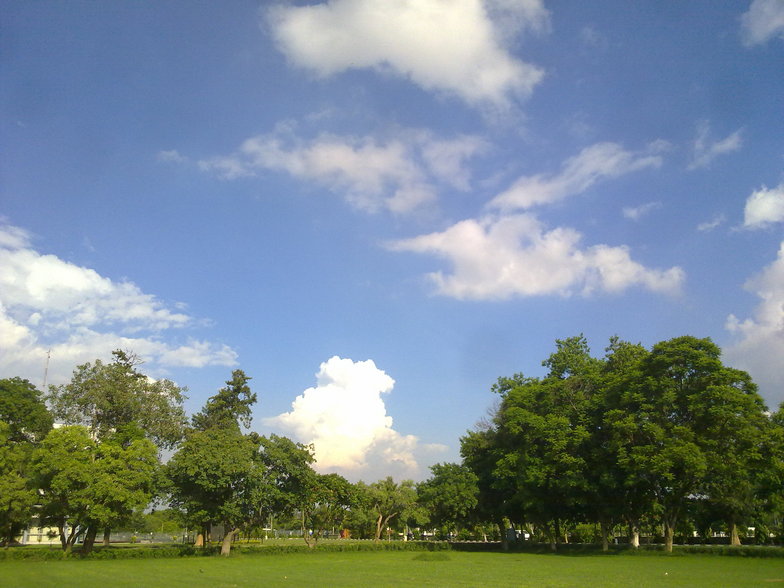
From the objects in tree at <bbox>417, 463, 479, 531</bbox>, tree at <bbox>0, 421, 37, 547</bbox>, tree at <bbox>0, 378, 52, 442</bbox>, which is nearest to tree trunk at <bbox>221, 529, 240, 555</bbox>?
tree at <bbox>0, 421, 37, 547</bbox>

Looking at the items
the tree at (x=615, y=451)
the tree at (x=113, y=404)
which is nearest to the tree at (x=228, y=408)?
the tree at (x=113, y=404)

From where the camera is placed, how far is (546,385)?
50156 mm

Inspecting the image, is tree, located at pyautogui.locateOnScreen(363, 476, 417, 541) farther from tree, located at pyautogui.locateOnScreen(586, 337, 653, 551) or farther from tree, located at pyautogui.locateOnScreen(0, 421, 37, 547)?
tree, located at pyautogui.locateOnScreen(0, 421, 37, 547)

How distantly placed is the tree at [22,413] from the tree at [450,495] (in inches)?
1546

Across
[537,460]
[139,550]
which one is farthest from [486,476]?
[139,550]

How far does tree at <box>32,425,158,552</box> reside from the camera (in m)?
37.8

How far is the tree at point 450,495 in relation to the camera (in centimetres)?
5538

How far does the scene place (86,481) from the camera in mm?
37750

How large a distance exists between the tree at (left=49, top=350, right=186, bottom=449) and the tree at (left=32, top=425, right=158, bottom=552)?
358 inches

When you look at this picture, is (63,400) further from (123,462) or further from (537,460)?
(537,460)

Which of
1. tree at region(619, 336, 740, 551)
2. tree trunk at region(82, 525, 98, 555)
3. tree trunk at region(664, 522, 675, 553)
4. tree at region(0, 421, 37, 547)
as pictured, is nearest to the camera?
tree at region(619, 336, 740, 551)

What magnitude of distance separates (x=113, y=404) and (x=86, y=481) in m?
14.0

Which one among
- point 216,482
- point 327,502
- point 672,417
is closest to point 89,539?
point 216,482

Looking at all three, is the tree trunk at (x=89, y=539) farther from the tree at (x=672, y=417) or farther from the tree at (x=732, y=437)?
the tree at (x=732, y=437)
